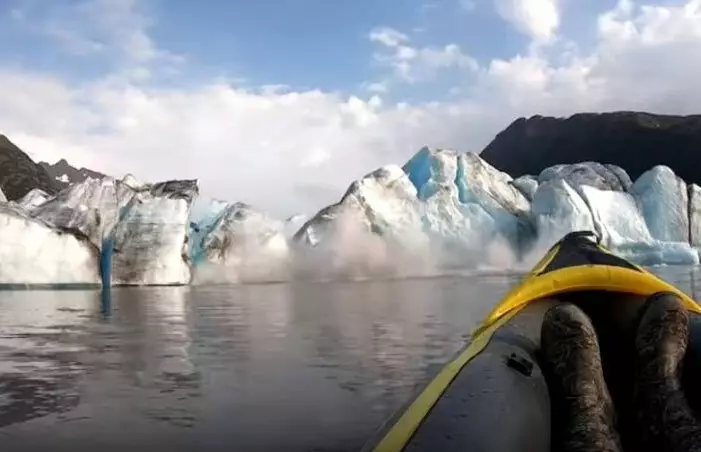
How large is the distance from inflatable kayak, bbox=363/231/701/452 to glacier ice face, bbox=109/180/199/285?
802 inches

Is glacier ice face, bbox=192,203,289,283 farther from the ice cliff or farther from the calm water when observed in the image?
the calm water

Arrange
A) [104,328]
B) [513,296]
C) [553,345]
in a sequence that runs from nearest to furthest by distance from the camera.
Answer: [553,345]
[513,296]
[104,328]

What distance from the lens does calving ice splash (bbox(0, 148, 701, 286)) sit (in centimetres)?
2375

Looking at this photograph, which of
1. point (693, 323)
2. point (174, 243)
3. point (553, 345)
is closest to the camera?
point (553, 345)

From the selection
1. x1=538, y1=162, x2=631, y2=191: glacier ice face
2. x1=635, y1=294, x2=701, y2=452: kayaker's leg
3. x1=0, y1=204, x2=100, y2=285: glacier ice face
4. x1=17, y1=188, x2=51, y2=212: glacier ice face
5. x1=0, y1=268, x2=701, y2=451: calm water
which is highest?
x1=538, y1=162, x2=631, y2=191: glacier ice face

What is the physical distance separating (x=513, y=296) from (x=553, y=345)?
1391 millimetres

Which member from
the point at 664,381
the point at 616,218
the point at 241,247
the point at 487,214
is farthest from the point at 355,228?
the point at 664,381

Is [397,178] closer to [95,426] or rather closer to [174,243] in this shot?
[174,243]

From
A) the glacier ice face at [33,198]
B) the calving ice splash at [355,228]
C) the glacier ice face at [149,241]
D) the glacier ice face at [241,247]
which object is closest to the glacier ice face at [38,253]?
the calving ice splash at [355,228]

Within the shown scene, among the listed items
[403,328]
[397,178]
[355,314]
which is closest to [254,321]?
[355,314]

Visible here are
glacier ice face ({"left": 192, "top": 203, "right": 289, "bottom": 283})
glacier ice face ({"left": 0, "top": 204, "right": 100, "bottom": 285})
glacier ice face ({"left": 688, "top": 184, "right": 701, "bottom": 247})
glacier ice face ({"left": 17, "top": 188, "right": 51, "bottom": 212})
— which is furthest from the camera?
glacier ice face ({"left": 688, "top": 184, "right": 701, "bottom": 247})

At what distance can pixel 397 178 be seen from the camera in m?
29.5

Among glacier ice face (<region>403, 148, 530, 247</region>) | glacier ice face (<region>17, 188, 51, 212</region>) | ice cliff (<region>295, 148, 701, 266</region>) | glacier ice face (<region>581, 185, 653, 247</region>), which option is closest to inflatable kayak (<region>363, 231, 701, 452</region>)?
ice cliff (<region>295, 148, 701, 266</region>)

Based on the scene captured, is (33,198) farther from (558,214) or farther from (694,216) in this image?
(694,216)
